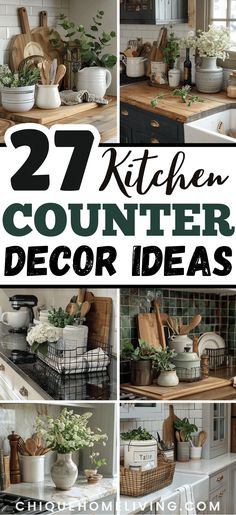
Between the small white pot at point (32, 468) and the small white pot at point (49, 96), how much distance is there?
932 millimetres

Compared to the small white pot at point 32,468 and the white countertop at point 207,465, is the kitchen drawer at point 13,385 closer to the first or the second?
the small white pot at point 32,468

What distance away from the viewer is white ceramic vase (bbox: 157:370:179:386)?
3143mm

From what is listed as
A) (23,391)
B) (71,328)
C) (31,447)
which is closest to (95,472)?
(31,447)

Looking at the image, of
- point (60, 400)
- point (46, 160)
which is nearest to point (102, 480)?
point (60, 400)

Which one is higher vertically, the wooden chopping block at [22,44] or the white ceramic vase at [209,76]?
the wooden chopping block at [22,44]

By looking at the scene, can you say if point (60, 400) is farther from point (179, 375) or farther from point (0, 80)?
point (0, 80)

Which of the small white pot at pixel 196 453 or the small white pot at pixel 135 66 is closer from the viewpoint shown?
the small white pot at pixel 135 66

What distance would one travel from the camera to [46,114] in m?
3.08

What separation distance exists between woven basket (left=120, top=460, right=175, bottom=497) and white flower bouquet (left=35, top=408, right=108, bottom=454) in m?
0.11

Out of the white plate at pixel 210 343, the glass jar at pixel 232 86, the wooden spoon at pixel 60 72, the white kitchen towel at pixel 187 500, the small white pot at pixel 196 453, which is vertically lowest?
the white kitchen towel at pixel 187 500

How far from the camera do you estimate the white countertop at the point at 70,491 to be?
315 cm

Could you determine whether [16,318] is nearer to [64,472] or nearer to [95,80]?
[64,472]

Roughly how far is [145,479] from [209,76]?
1.07m

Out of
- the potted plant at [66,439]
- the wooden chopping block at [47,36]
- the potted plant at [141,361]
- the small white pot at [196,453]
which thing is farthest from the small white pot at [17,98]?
the small white pot at [196,453]
